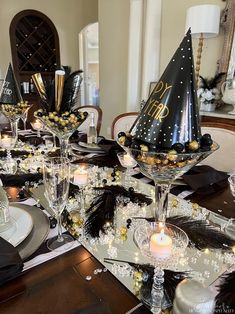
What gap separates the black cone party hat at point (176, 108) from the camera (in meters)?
0.59

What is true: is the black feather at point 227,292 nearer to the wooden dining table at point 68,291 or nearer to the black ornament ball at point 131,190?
the wooden dining table at point 68,291

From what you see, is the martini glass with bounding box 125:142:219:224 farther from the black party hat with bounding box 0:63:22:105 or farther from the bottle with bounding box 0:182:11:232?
the black party hat with bounding box 0:63:22:105

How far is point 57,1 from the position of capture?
14.8 ft

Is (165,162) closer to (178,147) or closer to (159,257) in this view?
(178,147)

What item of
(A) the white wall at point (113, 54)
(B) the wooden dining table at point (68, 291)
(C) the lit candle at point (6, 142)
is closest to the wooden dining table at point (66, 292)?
(B) the wooden dining table at point (68, 291)

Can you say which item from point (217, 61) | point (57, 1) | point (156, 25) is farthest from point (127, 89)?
point (57, 1)

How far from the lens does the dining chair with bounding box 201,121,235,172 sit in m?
1.32

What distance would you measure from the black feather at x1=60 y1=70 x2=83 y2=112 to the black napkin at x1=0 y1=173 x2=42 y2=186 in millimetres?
354

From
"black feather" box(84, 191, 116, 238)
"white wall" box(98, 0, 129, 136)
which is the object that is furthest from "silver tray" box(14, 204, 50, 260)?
"white wall" box(98, 0, 129, 136)

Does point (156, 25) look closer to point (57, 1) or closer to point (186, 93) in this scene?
point (57, 1)

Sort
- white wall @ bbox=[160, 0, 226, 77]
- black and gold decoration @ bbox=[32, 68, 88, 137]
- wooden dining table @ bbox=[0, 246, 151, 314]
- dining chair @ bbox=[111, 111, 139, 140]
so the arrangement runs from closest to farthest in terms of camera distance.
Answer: wooden dining table @ bbox=[0, 246, 151, 314]
black and gold decoration @ bbox=[32, 68, 88, 137]
dining chair @ bbox=[111, 111, 139, 140]
white wall @ bbox=[160, 0, 226, 77]

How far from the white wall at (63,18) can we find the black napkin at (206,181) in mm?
4209

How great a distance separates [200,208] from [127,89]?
3011mm

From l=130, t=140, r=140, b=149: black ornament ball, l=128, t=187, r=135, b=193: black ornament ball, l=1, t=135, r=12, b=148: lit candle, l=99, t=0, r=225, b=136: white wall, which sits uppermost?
l=99, t=0, r=225, b=136: white wall
